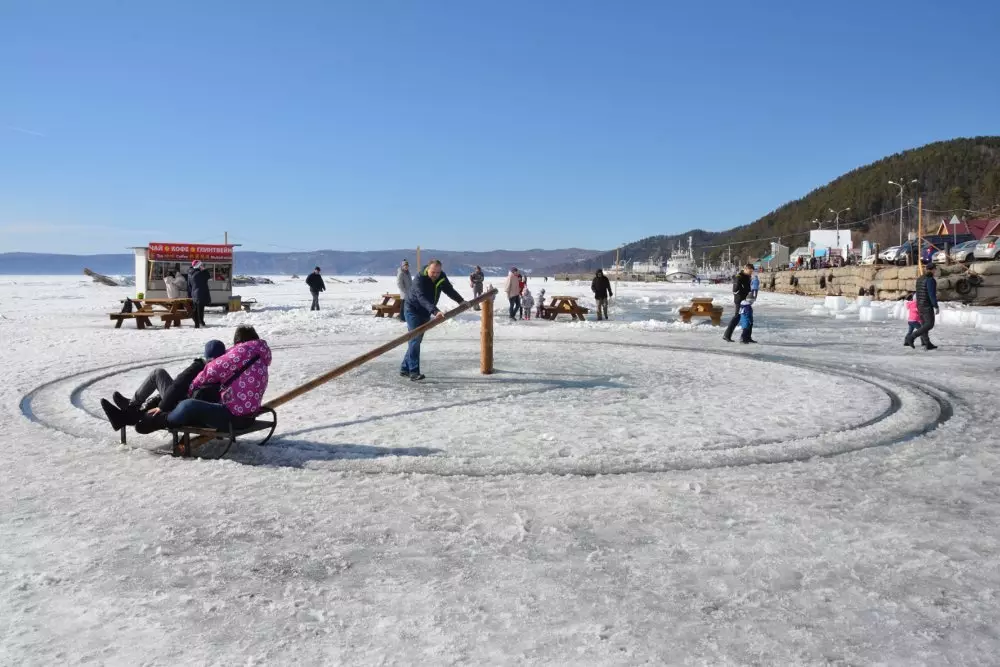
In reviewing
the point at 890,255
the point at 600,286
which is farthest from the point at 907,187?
the point at 600,286

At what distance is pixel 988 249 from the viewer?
100 feet

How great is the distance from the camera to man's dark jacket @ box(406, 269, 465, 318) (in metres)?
9.55

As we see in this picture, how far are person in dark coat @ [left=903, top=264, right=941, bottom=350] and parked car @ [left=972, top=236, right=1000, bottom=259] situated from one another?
20.9 meters

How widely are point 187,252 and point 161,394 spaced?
21969 mm

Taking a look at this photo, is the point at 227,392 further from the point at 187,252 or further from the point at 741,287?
the point at 187,252

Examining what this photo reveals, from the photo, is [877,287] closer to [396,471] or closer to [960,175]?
[396,471]

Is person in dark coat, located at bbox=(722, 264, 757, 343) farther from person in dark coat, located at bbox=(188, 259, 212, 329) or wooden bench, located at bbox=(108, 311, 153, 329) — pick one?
wooden bench, located at bbox=(108, 311, 153, 329)

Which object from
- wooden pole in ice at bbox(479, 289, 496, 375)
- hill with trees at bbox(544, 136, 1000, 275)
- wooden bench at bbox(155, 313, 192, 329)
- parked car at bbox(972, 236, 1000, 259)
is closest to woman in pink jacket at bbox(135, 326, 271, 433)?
wooden pole in ice at bbox(479, 289, 496, 375)

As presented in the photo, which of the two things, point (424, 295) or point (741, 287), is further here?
point (741, 287)

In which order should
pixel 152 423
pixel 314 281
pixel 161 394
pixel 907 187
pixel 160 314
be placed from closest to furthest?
1. pixel 152 423
2. pixel 161 394
3. pixel 160 314
4. pixel 314 281
5. pixel 907 187

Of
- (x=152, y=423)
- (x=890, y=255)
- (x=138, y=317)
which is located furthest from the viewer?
(x=890, y=255)

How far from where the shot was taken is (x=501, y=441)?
20.7 ft

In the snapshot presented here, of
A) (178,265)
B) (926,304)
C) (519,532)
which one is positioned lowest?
(519,532)

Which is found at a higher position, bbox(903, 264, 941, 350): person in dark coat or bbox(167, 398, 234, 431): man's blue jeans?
bbox(903, 264, 941, 350): person in dark coat
